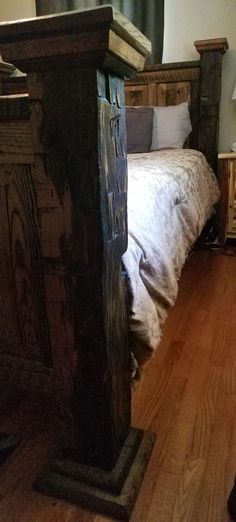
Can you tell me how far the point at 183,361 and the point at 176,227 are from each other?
0.50m

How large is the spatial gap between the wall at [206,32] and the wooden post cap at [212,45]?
0.20 metres

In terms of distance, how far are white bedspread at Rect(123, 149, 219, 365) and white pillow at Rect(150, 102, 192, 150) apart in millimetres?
728

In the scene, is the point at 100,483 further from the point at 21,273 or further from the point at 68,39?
the point at 68,39

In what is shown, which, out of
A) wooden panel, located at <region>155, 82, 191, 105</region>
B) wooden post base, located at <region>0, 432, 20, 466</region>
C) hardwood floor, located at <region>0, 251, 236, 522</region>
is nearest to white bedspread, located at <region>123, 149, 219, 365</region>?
hardwood floor, located at <region>0, 251, 236, 522</region>

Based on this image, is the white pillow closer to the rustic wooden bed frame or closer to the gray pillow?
the gray pillow

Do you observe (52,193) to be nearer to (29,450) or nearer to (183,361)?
(29,450)

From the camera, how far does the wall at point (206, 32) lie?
8.48 ft

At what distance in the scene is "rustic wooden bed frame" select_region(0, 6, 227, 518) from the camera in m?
0.58

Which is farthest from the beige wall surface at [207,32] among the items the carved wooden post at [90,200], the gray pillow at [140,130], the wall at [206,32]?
the carved wooden post at [90,200]

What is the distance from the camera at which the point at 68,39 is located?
1.82 feet

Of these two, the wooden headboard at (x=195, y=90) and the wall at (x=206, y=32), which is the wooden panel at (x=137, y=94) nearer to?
the wooden headboard at (x=195, y=90)

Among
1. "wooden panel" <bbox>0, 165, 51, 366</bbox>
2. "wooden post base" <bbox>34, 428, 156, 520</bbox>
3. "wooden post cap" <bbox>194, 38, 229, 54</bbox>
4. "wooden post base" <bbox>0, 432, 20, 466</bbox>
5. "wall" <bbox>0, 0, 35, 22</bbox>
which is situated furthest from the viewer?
"wall" <bbox>0, 0, 35, 22</bbox>

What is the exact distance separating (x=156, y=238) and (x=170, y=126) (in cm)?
169

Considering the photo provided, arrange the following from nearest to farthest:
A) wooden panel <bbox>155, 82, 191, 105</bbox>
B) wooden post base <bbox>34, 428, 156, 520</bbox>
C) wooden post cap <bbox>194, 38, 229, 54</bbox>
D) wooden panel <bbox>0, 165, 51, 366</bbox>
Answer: wooden panel <bbox>0, 165, 51, 366</bbox>, wooden post base <bbox>34, 428, 156, 520</bbox>, wooden post cap <bbox>194, 38, 229, 54</bbox>, wooden panel <bbox>155, 82, 191, 105</bbox>
